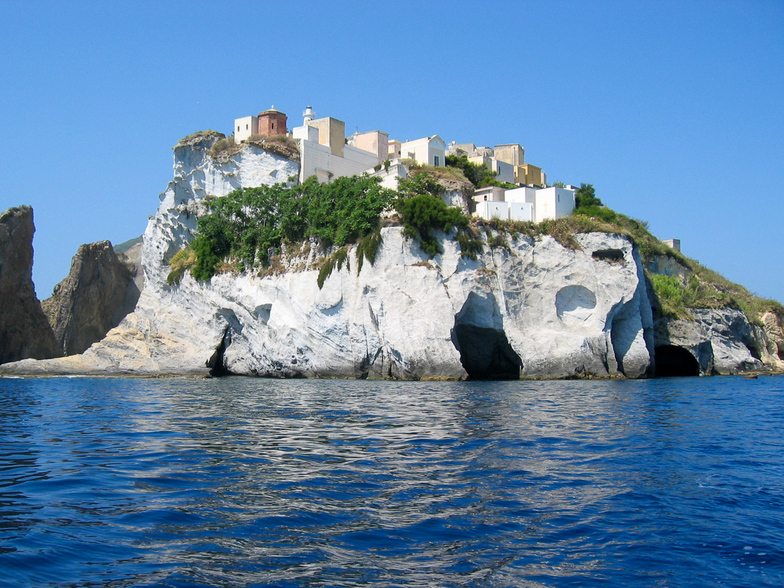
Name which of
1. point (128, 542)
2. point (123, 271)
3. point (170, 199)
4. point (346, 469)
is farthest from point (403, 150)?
point (128, 542)

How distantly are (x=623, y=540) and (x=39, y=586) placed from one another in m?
5.80

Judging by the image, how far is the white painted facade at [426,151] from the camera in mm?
56125

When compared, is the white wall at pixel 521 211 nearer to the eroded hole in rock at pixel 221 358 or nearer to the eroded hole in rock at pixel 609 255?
the eroded hole in rock at pixel 609 255

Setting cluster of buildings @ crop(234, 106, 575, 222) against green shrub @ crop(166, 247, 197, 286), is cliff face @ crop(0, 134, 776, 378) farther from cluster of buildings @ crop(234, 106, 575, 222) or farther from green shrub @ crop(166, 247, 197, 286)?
cluster of buildings @ crop(234, 106, 575, 222)

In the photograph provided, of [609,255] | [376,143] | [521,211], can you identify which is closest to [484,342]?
[609,255]

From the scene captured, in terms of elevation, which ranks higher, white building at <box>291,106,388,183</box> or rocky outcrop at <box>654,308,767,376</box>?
white building at <box>291,106,388,183</box>

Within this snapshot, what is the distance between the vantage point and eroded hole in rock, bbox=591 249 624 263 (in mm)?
41406

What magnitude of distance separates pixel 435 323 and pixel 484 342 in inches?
253

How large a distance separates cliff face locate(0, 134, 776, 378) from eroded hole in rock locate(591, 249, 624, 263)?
2.6 inches

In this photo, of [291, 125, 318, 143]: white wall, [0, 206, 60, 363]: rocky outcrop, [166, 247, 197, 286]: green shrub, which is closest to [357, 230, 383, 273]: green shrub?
[166, 247, 197, 286]: green shrub

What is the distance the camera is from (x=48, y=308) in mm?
72125

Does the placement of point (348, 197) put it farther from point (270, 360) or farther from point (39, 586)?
point (39, 586)

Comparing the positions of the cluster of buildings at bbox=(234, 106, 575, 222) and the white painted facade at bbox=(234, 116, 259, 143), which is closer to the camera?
the cluster of buildings at bbox=(234, 106, 575, 222)

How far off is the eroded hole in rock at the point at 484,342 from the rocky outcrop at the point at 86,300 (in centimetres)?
4566
